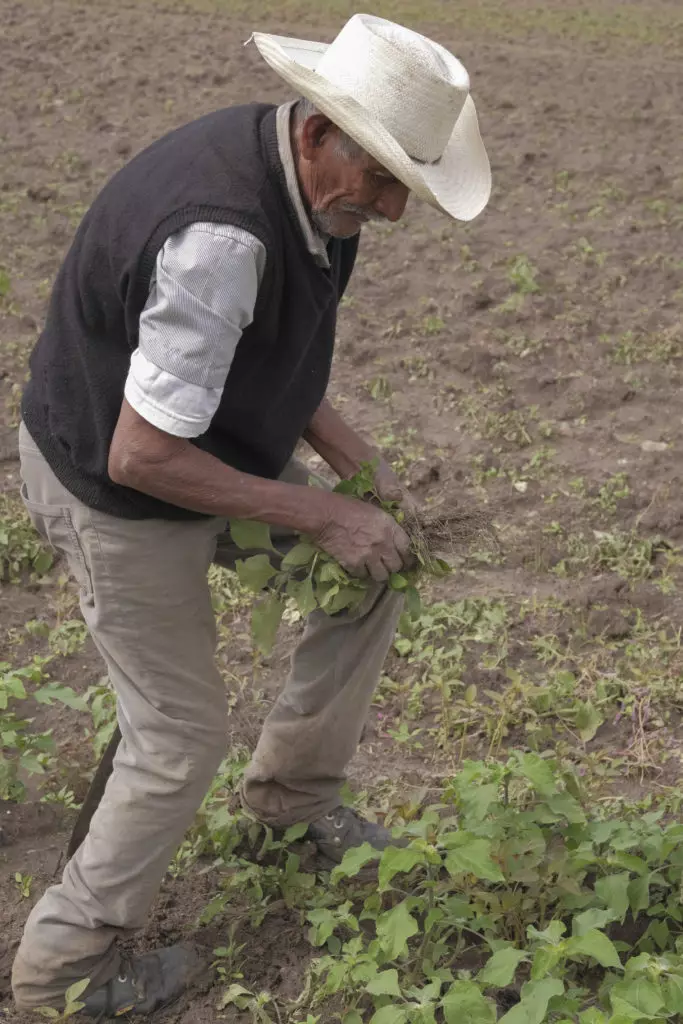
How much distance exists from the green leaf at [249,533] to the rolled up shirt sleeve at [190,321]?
45 centimetres

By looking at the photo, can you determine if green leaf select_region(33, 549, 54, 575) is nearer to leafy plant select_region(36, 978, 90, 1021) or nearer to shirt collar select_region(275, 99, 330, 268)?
leafy plant select_region(36, 978, 90, 1021)

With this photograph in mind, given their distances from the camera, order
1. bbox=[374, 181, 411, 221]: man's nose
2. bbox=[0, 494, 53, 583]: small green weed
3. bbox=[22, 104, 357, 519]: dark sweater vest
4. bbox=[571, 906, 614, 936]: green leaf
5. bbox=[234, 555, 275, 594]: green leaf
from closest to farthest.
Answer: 1. bbox=[22, 104, 357, 519]: dark sweater vest
2. bbox=[374, 181, 411, 221]: man's nose
3. bbox=[571, 906, 614, 936]: green leaf
4. bbox=[234, 555, 275, 594]: green leaf
5. bbox=[0, 494, 53, 583]: small green weed

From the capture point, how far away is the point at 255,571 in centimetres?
286

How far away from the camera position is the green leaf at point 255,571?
9.32ft

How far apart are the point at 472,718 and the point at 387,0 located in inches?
481

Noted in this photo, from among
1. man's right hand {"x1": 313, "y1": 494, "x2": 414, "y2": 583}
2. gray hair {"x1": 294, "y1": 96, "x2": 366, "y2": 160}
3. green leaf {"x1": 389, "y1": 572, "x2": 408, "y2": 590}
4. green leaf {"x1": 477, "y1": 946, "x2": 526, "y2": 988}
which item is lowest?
green leaf {"x1": 477, "y1": 946, "x2": 526, "y2": 988}

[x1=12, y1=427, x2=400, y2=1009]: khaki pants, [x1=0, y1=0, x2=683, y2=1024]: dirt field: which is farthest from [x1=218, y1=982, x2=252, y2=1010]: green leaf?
[x1=12, y1=427, x2=400, y2=1009]: khaki pants

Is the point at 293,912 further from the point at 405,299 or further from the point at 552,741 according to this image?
the point at 405,299

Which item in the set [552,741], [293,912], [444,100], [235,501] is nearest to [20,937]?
[293,912]

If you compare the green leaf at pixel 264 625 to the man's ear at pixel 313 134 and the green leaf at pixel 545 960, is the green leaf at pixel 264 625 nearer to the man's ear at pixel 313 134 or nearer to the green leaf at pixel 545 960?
the green leaf at pixel 545 960

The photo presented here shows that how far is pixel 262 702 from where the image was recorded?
399 centimetres

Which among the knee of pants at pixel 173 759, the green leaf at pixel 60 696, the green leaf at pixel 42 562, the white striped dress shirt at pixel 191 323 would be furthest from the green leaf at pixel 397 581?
the green leaf at pixel 42 562

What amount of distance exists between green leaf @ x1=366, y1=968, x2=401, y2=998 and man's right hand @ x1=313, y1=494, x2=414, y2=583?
2.77ft

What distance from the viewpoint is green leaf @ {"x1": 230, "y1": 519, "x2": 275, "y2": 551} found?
109 inches
